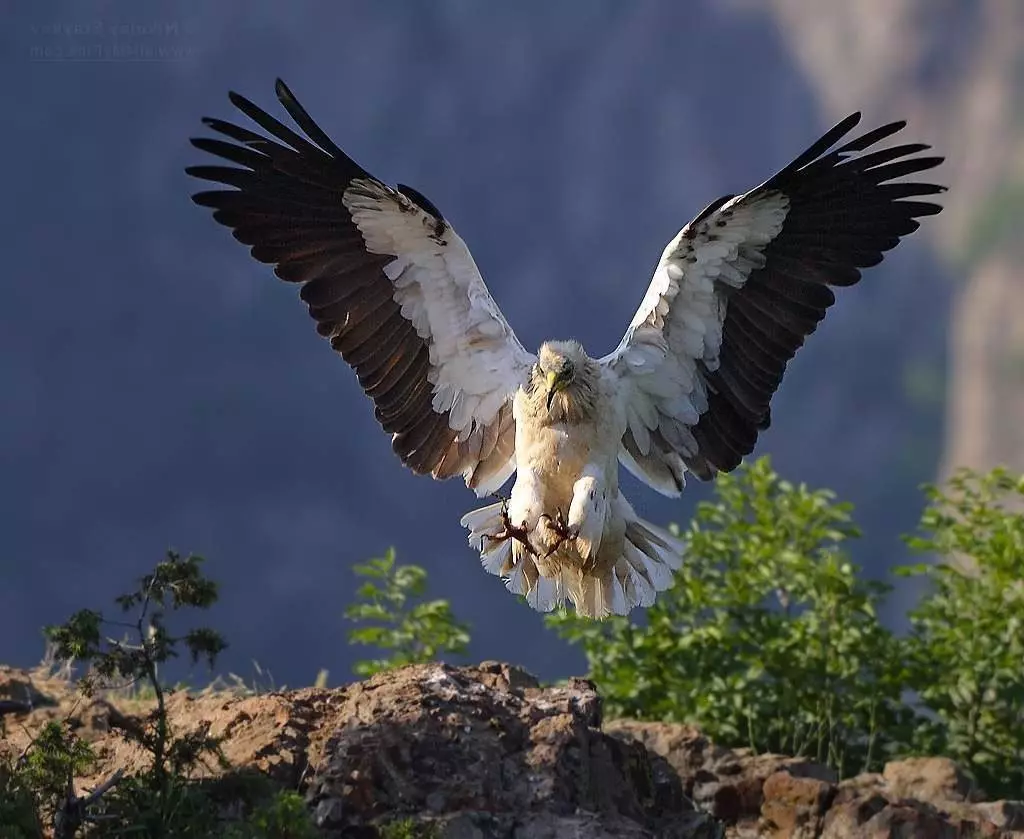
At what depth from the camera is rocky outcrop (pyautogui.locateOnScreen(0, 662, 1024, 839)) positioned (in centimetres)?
545

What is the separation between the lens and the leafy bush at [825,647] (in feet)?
26.4

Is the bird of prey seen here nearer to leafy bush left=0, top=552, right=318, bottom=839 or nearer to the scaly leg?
the scaly leg

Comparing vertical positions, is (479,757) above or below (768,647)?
below

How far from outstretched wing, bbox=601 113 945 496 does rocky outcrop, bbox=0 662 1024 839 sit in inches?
50.4

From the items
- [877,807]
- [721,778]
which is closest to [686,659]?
[721,778]

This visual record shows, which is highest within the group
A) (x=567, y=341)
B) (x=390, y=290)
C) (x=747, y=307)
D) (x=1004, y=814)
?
(x=747, y=307)

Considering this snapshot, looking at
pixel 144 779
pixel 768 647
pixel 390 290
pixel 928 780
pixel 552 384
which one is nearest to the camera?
pixel 144 779

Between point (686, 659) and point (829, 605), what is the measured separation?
2.56 feet

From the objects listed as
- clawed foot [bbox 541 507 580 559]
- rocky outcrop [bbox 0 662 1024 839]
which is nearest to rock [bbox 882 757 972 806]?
rocky outcrop [bbox 0 662 1024 839]

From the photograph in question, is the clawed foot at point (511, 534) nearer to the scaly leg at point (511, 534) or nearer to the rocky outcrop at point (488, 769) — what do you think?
the scaly leg at point (511, 534)

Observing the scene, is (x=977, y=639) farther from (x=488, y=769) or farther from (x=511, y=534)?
(x=488, y=769)

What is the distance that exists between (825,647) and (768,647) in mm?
378

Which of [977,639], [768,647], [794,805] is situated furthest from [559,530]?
[977,639]

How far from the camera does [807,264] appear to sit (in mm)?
6977
